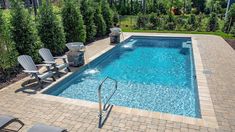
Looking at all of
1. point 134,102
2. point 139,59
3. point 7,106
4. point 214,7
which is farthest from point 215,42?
point 214,7

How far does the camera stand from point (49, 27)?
423 inches

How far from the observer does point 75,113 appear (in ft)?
18.0

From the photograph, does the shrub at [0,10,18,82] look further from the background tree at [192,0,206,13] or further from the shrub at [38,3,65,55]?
the background tree at [192,0,206,13]

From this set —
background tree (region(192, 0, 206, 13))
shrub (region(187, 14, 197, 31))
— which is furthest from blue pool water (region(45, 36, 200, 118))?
background tree (region(192, 0, 206, 13))

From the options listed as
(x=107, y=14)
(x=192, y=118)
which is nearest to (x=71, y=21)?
(x=107, y=14)

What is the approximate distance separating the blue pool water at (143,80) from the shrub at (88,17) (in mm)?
2260

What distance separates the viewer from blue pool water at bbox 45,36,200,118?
6.86 metres

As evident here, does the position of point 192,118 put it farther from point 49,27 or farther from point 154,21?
point 154,21

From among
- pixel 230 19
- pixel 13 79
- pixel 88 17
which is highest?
pixel 88 17

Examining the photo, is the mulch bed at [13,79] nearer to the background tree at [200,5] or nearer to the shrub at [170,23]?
the shrub at [170,23]

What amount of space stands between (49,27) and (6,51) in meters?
3.10

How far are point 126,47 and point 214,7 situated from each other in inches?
1047

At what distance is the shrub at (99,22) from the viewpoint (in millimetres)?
15602

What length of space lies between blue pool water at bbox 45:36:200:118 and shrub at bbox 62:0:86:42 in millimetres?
2395
